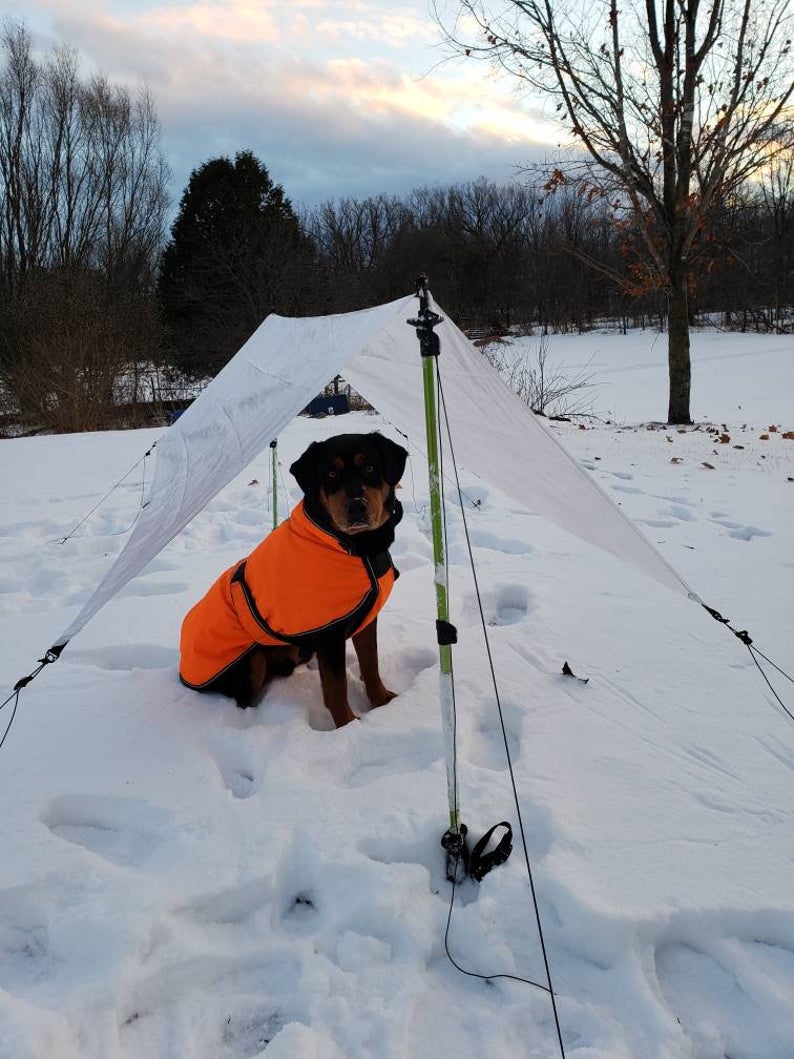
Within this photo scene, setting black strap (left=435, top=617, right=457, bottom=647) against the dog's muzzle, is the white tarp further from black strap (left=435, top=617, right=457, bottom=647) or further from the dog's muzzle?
black strap (left=435, top=617, right=457, bottom=647)

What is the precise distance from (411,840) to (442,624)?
703mm

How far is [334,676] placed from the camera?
2506 millimetres

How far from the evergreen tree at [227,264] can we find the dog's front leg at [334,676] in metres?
17.9

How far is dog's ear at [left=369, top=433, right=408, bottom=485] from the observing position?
95.8 inches

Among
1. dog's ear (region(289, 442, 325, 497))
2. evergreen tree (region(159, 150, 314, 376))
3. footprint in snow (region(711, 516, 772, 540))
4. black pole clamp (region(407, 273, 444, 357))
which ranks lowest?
footprint in snow (region(711, 516, 772, 540))

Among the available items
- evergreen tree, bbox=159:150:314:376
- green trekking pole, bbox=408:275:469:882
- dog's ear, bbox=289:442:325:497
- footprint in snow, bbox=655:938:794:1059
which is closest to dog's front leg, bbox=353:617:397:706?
dog's ear, bbox=289:442:325:497

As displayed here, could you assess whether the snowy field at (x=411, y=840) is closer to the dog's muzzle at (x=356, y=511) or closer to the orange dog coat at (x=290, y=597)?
the orange dog coat at (x=290, y=597)

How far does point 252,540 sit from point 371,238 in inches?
1761

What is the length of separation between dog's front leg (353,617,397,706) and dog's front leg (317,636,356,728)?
201 mm

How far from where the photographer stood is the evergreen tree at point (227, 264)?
19.3 m

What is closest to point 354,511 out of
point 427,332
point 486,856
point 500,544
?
point 427,332

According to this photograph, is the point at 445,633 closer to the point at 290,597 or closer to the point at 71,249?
the point at 290,597

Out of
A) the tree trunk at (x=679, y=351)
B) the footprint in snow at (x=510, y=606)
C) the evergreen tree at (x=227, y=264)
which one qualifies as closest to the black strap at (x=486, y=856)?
the footprint in snow at (x=510, y=606)

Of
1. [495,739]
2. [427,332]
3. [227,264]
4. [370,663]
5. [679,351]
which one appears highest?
[227,264]
